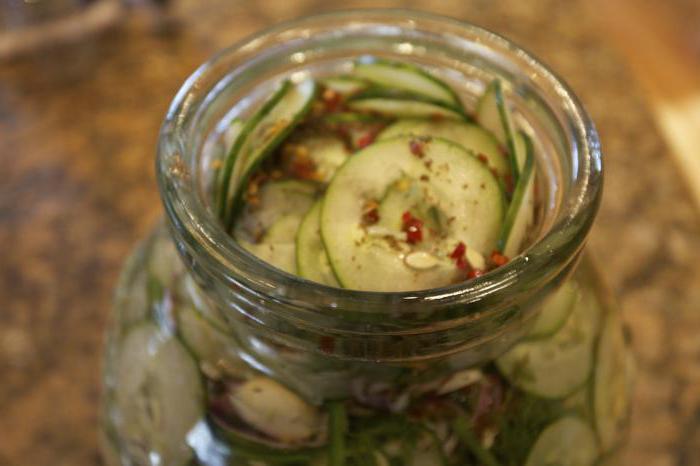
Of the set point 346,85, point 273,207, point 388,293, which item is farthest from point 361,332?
point 346,85

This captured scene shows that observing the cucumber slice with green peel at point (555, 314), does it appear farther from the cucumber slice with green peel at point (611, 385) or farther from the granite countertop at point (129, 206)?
the granite countertop at point (129, 206)

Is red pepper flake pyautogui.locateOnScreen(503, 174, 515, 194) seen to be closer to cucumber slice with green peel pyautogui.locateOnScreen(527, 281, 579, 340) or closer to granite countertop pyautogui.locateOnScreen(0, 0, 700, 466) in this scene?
cucumber slice with green peel pyautogui.locateOnScreen(527, 281, 579, 340)

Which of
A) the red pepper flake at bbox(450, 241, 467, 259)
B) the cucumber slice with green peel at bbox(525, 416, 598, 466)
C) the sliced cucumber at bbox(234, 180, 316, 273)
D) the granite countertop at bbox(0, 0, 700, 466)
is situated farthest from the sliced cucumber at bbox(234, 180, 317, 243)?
the granite countertop at bbox(0, 0, 700, 466)

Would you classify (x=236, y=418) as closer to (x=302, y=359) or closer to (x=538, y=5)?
(x=302, y=359)

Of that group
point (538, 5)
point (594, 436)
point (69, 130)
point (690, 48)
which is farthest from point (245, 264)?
point (690, 48)

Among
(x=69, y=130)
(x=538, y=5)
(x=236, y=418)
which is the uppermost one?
(x=538, y=5)

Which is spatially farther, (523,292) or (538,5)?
(538,5)
